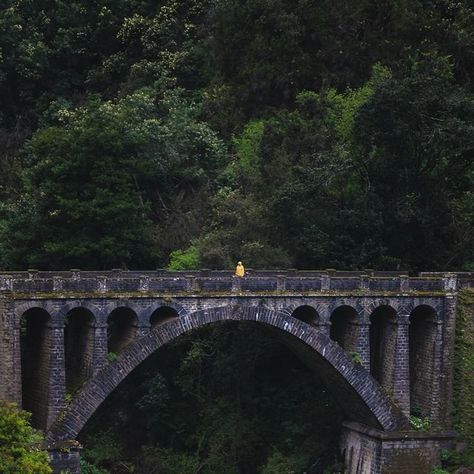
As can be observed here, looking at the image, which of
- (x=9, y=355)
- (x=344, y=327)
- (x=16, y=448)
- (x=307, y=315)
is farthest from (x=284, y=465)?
(x=16, y=448)

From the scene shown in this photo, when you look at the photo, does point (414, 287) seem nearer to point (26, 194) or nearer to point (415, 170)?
point (415, 170)

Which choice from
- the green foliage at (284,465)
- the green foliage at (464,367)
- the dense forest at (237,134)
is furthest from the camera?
the dense forest at (237,134)

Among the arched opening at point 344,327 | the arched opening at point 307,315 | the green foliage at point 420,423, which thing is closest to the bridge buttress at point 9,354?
the arched opening at point 307,315

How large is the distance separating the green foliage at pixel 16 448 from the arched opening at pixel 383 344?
18694mm

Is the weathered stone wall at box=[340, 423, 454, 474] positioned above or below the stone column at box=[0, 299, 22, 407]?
below

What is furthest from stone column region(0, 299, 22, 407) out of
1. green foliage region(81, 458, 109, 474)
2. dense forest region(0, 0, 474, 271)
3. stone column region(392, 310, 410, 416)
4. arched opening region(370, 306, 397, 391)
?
stone column region(392, 310, 410, 416)

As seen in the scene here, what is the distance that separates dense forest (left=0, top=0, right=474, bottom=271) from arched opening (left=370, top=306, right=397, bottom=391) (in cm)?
560

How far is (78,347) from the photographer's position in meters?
56.2

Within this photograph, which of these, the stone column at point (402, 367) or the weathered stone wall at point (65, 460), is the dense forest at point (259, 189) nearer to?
the stone column at point (402, 367)

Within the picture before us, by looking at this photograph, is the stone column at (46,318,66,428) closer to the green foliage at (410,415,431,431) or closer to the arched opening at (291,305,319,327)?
the arched opening at (291,305,319,327)

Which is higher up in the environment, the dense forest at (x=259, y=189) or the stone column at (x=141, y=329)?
the dense forest at (x=259, y=189)

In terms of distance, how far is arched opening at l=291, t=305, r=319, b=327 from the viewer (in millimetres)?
58938

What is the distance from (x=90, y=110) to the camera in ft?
258

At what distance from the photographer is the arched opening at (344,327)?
197 ft
